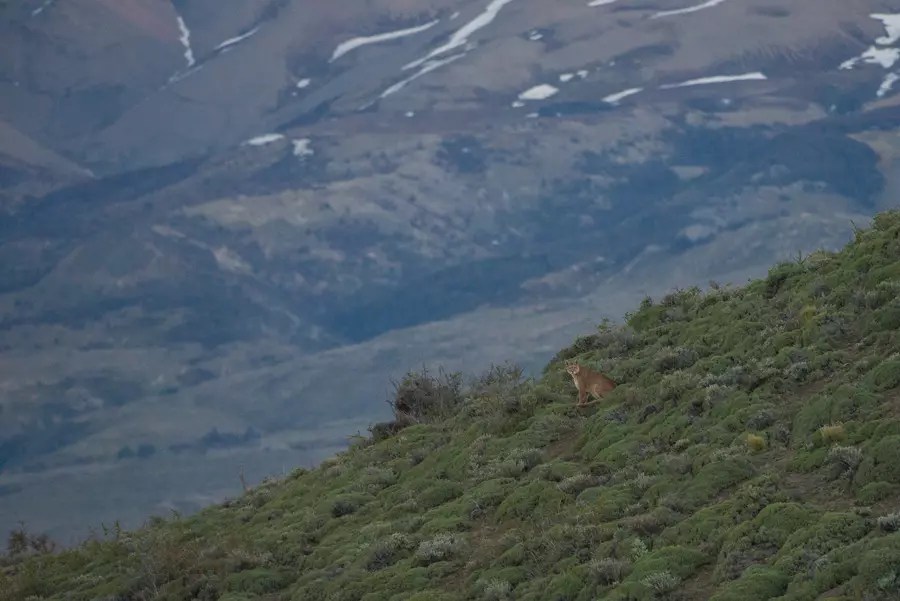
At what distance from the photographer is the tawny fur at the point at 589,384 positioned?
20.8m

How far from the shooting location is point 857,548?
39.5ft

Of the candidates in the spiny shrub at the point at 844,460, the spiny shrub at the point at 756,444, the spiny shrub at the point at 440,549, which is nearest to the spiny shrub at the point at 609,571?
the spiny shrub at the point at 844,460

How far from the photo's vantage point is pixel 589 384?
21.0 meters

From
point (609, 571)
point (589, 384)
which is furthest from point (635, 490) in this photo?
point (589, 384)

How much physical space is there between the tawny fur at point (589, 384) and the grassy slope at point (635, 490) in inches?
9.5

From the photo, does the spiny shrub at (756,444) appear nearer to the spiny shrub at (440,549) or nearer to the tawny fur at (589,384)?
the spiny shrub at (440,549)

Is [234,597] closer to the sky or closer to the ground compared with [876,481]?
closer to the ground

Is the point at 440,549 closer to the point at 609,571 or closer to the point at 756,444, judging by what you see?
the point at 609,571

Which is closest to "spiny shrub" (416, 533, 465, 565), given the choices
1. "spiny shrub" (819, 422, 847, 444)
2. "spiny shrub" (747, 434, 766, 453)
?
"spiny shrub" (747, 434, 766, 453)

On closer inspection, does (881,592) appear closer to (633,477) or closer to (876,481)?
(876,481)

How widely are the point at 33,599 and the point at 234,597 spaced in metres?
4.87

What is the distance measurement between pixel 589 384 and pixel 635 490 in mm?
4908

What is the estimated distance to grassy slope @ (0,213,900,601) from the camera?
13.4m

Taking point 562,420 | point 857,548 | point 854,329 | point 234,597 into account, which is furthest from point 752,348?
point 234,597
